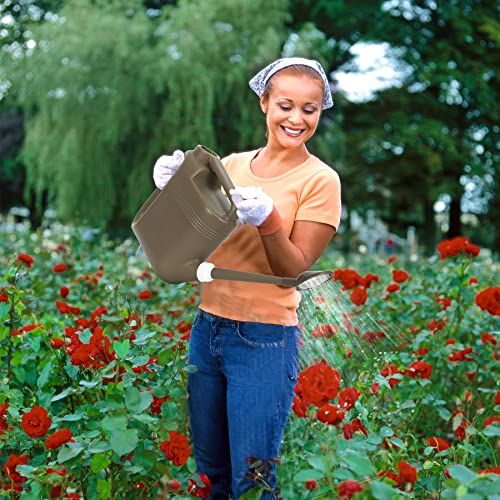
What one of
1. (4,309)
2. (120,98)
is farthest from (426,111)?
(4,309)

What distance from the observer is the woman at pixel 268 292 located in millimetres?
1666

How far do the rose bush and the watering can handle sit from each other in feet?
1.28

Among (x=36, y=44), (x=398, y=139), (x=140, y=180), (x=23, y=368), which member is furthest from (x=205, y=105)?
(x=23, y=368)

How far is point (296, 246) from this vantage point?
64.0 inches

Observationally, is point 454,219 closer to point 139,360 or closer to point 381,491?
point 139,360

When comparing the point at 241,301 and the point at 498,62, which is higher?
the point at 498,62

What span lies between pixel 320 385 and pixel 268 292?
47cm

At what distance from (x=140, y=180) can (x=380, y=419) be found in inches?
361

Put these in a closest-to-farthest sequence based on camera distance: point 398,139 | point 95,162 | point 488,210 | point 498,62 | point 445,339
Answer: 1. point 445,339
2. point 95,162
3. point 398,139
4. point 498,62
5. point 488,210

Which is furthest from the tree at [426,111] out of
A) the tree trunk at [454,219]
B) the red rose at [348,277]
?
the red rose at [348,277]

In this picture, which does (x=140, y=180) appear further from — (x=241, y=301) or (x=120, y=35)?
(x=241, y=301)

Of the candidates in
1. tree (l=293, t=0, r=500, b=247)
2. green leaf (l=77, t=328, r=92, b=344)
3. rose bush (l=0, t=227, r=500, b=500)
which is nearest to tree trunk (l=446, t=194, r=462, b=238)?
tree (l=293, t=0, r=500, b=247)

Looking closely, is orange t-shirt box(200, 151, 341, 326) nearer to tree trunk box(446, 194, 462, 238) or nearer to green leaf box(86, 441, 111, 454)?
green leaf box(86, 441, 111, 454)

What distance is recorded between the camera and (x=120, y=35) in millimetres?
11070
